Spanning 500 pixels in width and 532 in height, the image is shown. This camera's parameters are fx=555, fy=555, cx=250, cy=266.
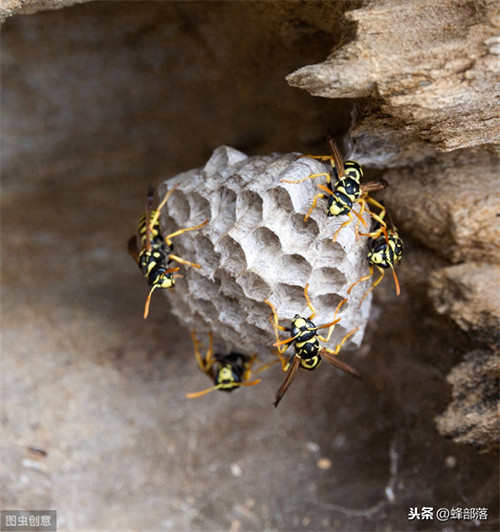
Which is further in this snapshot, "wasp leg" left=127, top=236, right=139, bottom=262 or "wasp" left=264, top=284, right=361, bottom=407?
"wasp leg" left=127, top=236, right=139, bottom=262

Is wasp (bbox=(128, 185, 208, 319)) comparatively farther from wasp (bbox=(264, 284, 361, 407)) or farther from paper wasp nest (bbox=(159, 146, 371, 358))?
wasp (bbox=(264, 284, 361, 407))

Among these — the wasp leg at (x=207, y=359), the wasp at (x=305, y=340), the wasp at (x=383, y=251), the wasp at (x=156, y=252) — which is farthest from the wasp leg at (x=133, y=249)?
the wasp at (x=383, y=251)

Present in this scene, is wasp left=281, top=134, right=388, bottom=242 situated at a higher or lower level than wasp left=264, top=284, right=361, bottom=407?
higher

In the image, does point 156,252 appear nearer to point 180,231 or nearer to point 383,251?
point 180,231

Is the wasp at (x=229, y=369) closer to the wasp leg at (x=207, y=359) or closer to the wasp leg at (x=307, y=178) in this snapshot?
the wasp leg at (x=207, y=359)

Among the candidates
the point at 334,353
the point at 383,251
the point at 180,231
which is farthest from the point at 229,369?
the point at 383,251

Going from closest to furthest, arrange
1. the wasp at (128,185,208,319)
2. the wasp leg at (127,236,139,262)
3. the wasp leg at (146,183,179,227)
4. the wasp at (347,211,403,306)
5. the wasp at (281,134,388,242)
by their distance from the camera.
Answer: the wasp at (281,134,388,242), the wasp at (347,211,403,306), the wasp at (128,185,208,319), the wasp leg at (146,183,179,227), the wasp leg at (127,236,139,262)

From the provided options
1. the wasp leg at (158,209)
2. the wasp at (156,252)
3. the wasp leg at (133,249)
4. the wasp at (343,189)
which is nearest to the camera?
the wasp at (343,189)

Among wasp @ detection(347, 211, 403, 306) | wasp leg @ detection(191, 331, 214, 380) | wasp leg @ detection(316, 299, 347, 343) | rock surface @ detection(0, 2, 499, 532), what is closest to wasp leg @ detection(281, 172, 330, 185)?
wasp @ detection(347, 211, 403, 306)
